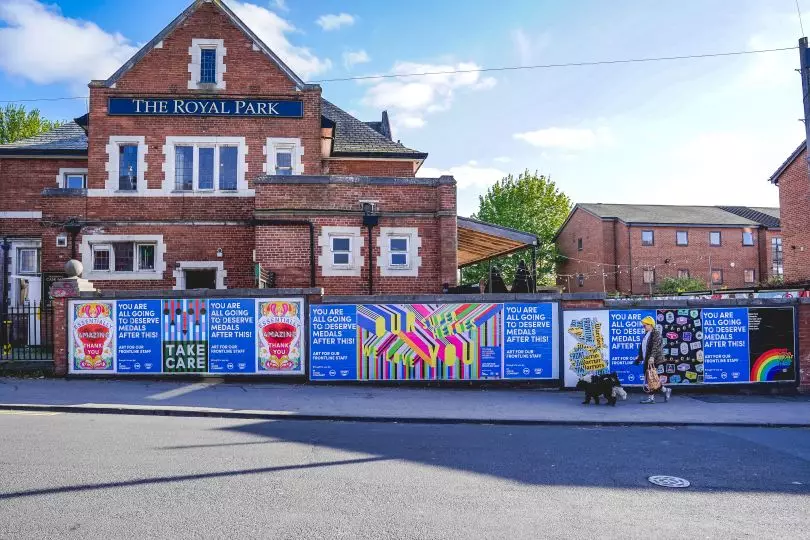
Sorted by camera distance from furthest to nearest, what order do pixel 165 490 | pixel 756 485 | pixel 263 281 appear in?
pixel 263 281 → pixel 756 485 → pixel 165 490

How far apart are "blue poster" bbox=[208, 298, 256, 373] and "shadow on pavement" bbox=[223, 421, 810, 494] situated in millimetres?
4055

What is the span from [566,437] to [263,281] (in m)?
9.84

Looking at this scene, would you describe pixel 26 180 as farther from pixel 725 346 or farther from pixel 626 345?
pixel 725 346

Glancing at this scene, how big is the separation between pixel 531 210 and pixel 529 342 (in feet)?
141

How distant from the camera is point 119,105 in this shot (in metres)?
18.8

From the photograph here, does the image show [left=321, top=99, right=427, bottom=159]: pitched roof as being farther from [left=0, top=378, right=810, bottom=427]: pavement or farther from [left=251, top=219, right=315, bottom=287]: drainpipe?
[left=0, top=378, right=810, bottom=427]: pavement

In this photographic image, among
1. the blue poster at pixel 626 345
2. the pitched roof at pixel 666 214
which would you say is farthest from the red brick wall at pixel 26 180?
the pitched roof at pixel 666 214

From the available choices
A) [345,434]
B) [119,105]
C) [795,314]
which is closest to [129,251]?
[119,105]

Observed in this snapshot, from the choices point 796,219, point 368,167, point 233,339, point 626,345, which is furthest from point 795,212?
point 233,339

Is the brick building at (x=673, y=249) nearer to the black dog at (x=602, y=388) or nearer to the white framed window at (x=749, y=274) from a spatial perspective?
the white framed window at (x=749, y=274)

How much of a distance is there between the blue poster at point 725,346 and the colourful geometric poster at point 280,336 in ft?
29.9

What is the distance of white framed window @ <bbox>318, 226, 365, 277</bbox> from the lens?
16938mm

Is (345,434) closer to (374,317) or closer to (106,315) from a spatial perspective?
(374,317)

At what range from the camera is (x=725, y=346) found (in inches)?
532
